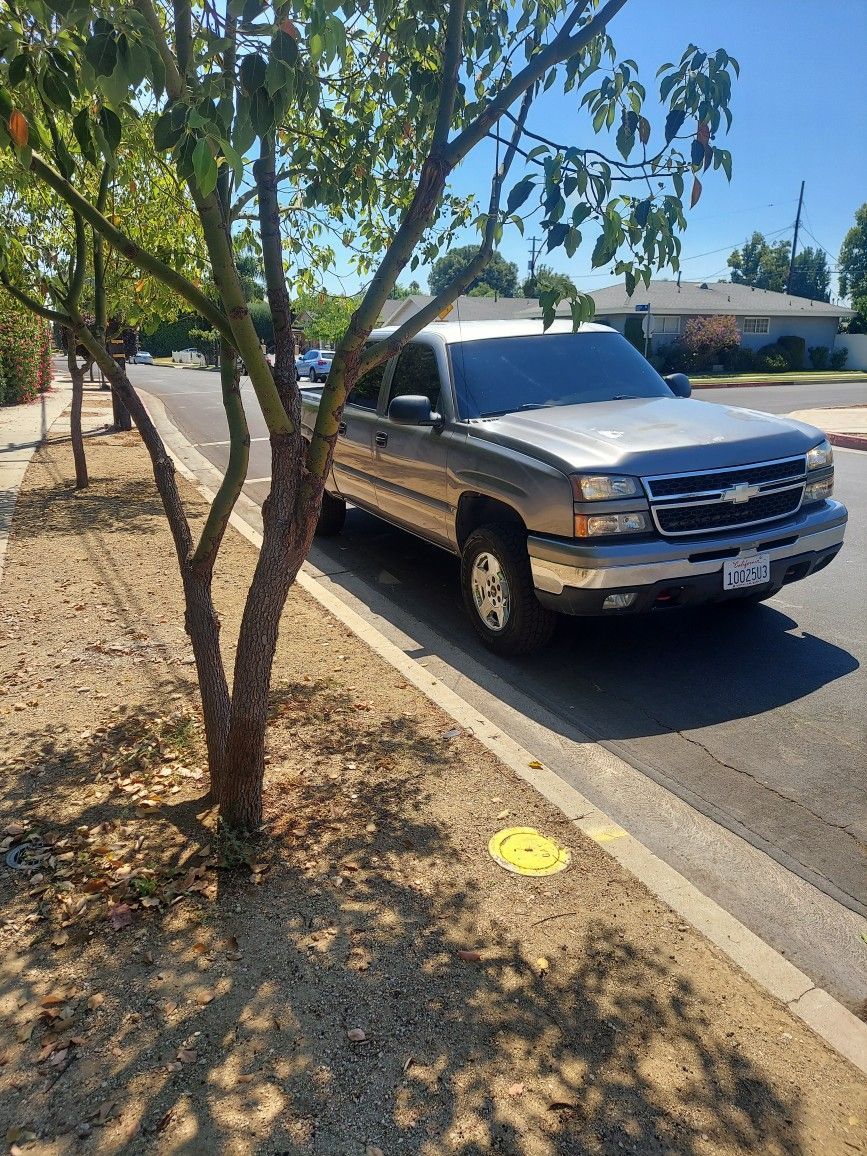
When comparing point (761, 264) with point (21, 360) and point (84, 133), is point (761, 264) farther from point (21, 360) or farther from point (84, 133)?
point (84, 133)

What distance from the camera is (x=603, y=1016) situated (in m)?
2.63

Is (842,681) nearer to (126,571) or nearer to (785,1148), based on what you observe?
(785,1148)

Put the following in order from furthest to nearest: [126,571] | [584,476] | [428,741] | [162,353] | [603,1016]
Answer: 1. [162,353]
2. [126,571]
3. [584,476]
4. [428,741]
5. [603,1016]

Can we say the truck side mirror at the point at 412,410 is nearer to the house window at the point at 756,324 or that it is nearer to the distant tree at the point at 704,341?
the distant tree at the point at 704,341

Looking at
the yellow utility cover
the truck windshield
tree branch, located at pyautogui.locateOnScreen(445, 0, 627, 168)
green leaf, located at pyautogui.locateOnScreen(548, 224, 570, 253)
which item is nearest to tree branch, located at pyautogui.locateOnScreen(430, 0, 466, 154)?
tree branch, located at pyautogui.locateOnScreen(445, 0, 627, 168)

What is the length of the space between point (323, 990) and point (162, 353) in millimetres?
86050

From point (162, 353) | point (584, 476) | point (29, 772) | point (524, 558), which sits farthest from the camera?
point (162, 353)

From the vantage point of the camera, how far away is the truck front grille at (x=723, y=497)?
4844mm

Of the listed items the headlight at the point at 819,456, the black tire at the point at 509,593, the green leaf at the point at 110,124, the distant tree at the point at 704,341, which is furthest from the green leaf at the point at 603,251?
the distant tree at the point at 704,341

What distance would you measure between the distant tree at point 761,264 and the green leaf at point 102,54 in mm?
86068

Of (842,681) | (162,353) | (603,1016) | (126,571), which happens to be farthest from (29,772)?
(162,353)

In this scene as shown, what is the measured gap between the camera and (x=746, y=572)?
4.97 m

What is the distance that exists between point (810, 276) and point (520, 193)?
3360 inches

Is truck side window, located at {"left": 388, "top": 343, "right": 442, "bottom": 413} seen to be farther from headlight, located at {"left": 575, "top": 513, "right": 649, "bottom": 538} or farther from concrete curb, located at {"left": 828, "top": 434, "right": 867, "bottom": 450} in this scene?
concrete curb, located at {"left": 828, "top": 434, "right": 867, "bottom": 450}
